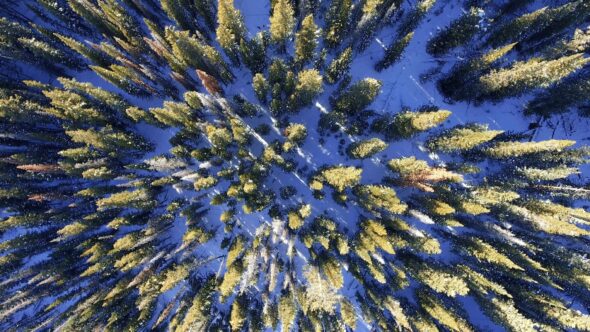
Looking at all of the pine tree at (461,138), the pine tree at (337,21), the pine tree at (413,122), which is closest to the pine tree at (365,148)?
the pine tree at (413,122)

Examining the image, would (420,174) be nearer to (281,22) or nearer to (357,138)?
(357,138)

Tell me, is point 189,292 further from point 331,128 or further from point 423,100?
point 423,100

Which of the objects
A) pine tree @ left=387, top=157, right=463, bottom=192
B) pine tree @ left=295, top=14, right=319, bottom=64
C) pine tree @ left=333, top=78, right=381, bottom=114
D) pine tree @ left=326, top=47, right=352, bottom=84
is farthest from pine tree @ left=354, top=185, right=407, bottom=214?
pine tree @ left=295, top=14, right=319, bottom=64

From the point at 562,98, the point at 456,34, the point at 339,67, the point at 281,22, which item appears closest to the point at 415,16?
the point at 456,34

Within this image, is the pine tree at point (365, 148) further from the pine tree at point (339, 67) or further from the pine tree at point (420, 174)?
the pine tree at point (339, 67)

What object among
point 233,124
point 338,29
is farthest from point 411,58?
point 233,124

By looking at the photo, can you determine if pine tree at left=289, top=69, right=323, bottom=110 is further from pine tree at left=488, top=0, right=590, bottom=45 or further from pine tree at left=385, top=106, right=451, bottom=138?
pine tree at left=488, top=0, right=590, bottom=45
